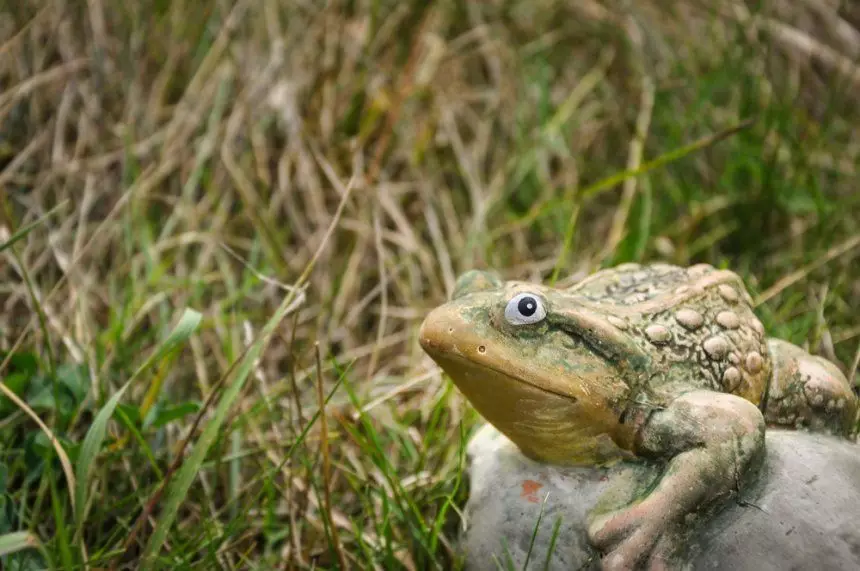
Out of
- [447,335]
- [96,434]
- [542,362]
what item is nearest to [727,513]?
[542,362]

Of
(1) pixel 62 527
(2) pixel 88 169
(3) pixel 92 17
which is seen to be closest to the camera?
(1) pixel 62 527

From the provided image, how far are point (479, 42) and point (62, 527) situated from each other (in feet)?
8.20

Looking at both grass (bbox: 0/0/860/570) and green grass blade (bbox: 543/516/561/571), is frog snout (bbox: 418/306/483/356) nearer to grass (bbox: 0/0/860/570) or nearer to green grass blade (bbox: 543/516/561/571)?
green grass blade (bbox: 543/516/561/571)

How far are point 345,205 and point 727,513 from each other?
165 cm

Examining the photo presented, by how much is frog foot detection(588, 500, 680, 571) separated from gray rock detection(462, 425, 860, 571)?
0.18ft

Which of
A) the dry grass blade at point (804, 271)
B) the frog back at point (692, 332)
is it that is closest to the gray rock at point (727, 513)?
the frog back at point (692, 332)

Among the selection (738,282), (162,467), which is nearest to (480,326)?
(738,282)

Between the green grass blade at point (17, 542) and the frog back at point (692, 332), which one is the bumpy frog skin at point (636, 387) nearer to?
the frog back at point (692, 332)

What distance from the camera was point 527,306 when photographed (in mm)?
1297

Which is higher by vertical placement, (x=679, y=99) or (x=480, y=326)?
(x=480, y=326)

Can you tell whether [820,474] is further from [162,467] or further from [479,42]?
[479,42]

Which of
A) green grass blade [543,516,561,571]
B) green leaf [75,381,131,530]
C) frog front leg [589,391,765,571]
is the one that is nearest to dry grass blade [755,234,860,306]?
frog front leg [589,391,765,571]

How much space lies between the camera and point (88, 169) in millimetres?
2643

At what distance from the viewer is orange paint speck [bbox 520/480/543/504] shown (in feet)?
4.46
